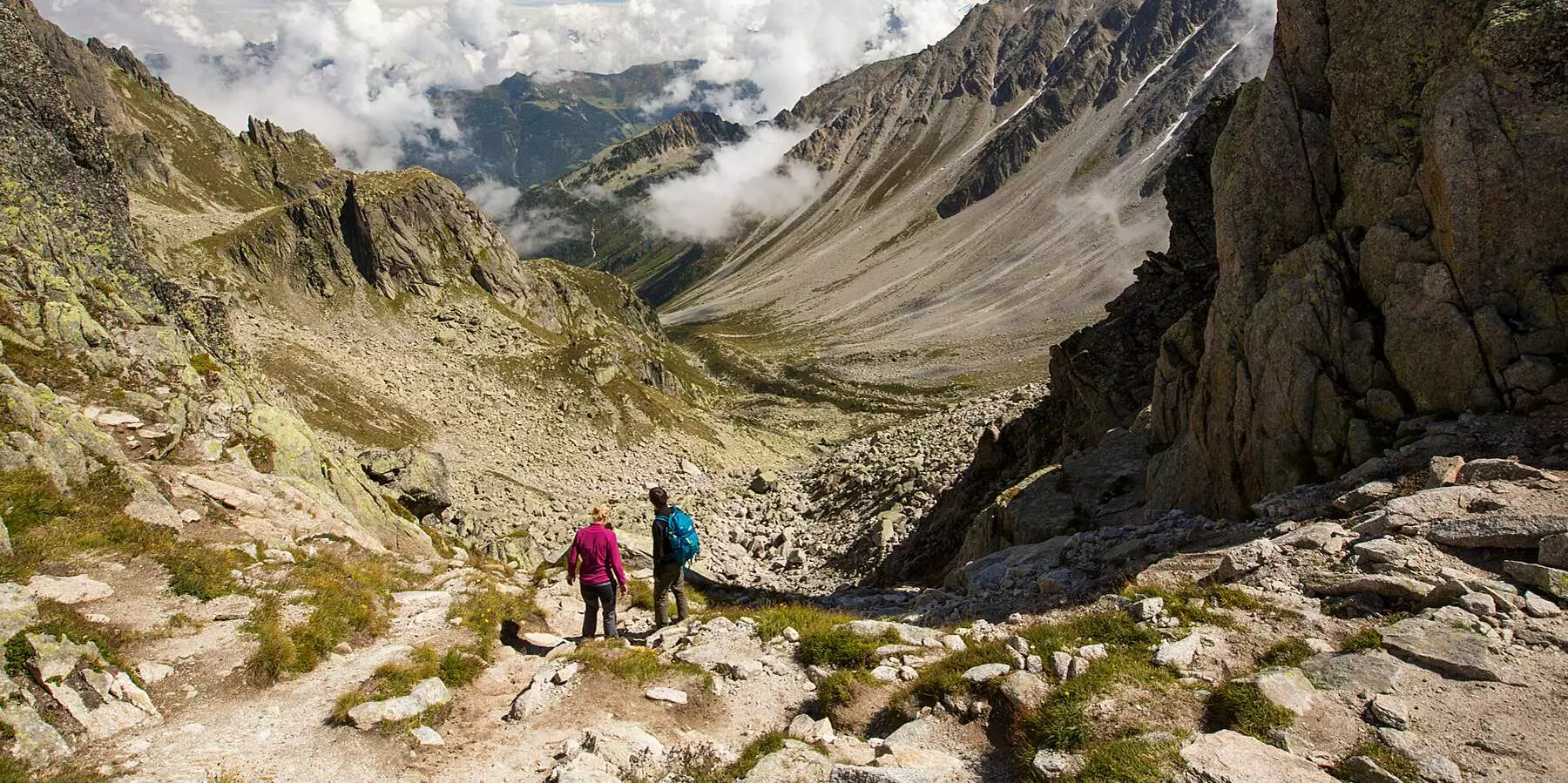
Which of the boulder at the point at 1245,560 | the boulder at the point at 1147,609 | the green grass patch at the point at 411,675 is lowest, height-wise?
the boulder at the point at 1147,609

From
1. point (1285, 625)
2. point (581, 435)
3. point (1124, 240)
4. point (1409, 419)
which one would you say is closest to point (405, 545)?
point (1285, 625)

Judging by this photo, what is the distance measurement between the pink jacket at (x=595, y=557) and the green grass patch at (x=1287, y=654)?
10.9 m

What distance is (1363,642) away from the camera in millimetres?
9906

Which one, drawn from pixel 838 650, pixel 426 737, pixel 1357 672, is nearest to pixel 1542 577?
pixel 1357 672

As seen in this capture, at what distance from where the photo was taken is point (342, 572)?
627 inches

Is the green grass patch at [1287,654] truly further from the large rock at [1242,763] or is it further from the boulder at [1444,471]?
the boulder at [1444,471]

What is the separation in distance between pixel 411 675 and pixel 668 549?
17.3ft

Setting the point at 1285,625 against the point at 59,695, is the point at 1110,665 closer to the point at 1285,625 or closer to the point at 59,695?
the point at 1285,625

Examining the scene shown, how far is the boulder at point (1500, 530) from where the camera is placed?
1079 centimetres

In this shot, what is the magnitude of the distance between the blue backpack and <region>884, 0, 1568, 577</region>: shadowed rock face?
14.0m

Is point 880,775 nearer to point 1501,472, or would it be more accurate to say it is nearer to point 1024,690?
point 1024,690

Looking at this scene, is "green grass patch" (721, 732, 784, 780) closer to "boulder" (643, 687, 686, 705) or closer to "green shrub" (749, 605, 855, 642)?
"boulder" (643, 687, 686, 705)

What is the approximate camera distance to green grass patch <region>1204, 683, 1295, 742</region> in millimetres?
8492

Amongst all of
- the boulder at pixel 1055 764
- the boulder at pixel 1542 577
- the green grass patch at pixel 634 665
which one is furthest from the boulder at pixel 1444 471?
the green grass patch at pixel 634 665
